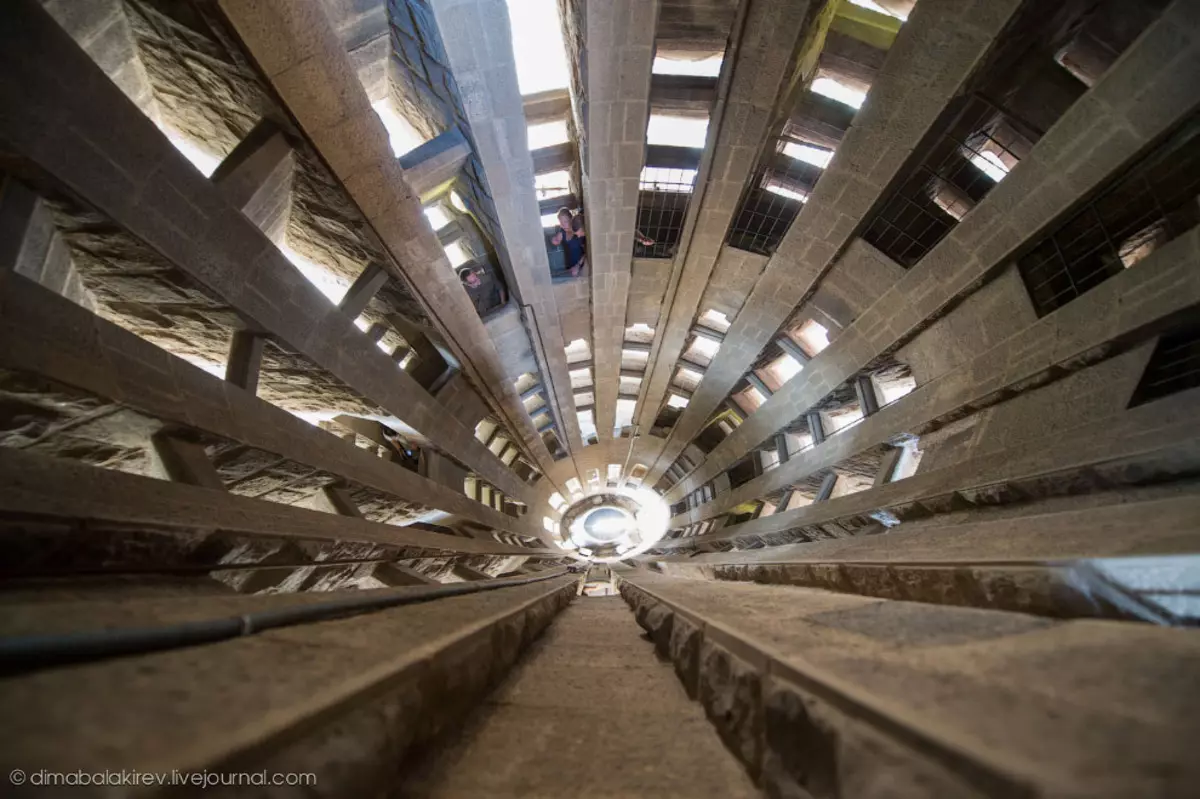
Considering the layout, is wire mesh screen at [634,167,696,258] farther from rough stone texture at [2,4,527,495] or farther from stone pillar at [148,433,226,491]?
stone pillar at [148,433,226,491]

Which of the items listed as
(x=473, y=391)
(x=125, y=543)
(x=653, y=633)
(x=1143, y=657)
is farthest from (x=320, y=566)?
(x=1143, y=657)

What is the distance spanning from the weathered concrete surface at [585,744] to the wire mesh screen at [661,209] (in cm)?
664

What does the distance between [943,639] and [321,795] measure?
1580mm

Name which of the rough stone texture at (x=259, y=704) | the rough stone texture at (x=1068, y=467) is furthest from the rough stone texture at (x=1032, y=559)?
the rough stone texture at (x=259, y=704)

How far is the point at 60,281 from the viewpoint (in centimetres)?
266

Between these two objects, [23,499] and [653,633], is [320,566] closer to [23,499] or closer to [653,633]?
[23,499]

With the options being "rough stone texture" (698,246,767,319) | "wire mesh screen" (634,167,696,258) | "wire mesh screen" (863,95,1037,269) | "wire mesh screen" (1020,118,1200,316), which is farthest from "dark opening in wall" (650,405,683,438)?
"wire mesh screen" (1020,118,1200,316)

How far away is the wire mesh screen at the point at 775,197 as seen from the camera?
6.40 m

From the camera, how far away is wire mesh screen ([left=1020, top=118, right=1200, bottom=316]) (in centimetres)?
340

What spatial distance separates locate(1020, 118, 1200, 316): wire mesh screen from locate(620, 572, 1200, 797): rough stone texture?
4335mm

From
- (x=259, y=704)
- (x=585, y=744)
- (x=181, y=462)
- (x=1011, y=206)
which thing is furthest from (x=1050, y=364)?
(x=181, y=462)

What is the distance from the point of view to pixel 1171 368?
335 cm

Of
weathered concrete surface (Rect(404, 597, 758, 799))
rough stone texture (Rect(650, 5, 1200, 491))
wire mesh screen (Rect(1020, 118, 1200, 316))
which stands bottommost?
weathered concrete surface (Rect(404, 597, 758, 799))

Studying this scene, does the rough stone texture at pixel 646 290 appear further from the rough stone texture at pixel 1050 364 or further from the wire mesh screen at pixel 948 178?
the rough stone texture at pixel 1050 364
